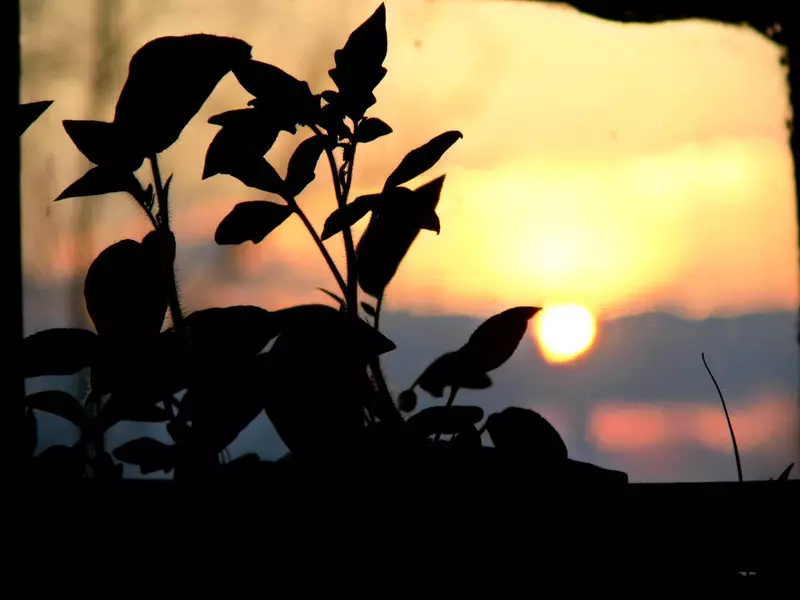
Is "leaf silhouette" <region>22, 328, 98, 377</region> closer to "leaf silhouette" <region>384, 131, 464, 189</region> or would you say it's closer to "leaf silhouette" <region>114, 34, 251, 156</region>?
"leaf silhouette" <region>114, 34, 251, 156</region>

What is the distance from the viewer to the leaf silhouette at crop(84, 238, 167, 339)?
28.7 inches

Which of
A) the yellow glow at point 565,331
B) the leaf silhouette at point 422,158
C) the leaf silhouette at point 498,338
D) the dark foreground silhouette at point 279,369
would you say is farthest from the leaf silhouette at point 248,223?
the yellow glow at point 565,331

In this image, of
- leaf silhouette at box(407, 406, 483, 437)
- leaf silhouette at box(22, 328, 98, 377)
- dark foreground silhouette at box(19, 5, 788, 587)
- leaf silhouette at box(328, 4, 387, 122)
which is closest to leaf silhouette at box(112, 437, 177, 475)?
dark foreground silhouette at box(19, 5, 788, 587)

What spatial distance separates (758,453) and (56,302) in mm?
811

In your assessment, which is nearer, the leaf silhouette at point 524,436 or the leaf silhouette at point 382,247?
the leaf silhouette at point 524,436

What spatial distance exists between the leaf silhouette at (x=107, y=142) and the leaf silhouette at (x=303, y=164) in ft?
0.42

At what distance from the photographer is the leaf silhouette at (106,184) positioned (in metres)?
0.72

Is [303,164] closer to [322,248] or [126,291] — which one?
[322,248]

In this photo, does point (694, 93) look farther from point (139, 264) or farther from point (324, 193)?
point (139, 264)

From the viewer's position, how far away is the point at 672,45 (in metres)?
1.00

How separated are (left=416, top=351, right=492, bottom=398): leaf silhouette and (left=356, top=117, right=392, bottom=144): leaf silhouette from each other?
0.21m

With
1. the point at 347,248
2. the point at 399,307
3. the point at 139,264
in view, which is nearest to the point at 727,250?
the point at 399,307

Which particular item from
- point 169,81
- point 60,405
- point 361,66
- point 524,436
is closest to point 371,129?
point 361,66

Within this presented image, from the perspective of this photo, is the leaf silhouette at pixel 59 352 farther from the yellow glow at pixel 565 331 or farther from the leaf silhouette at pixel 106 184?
the yellow glow at pixel 565 331
